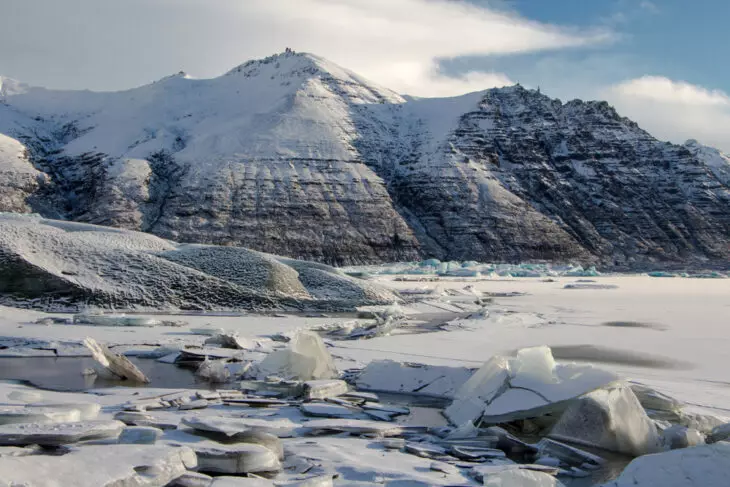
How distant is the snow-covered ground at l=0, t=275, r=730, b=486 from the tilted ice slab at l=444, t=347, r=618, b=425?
403 millimetres

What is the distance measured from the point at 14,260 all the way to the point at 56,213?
64.3m

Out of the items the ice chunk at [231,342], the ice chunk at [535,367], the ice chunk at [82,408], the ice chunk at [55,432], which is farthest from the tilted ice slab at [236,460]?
the ice chunk at [231,342]

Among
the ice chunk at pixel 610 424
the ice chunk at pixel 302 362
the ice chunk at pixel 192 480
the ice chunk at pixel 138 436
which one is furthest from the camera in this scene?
the ice chunk at pixel 302 362

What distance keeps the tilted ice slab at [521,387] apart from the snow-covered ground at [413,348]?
403mm

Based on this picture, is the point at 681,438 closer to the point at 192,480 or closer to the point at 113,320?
the point at 192,480

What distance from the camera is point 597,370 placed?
256 inches

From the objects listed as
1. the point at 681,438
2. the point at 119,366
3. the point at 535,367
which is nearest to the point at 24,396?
the point at 119,366

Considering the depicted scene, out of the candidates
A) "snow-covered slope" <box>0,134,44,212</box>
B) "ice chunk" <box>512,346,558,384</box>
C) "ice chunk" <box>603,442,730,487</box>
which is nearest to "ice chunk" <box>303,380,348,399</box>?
"ice chunk" <box>512,346,558,384</box>

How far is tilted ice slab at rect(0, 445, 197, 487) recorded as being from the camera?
368cm

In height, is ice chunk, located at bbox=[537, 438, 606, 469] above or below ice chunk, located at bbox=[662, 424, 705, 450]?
below

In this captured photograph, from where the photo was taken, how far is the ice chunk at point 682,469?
4.42 m

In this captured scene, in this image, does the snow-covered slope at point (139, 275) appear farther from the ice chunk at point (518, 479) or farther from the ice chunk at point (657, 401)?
the ice chunk at point (518, 479)

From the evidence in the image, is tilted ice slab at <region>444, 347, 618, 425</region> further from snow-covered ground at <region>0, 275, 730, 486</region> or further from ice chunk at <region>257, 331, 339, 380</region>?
ice chunk at <region>257, 331, 339, 380</region>

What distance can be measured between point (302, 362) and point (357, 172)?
71795 mm
